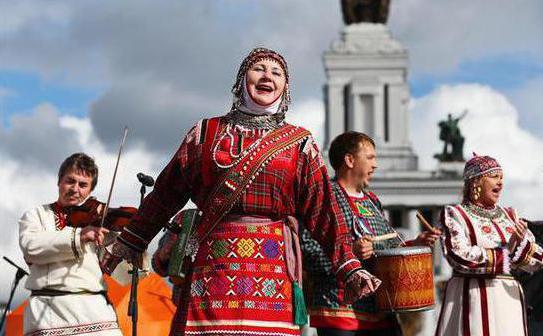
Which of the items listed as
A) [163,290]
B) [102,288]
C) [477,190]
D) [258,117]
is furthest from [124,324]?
[258,117]

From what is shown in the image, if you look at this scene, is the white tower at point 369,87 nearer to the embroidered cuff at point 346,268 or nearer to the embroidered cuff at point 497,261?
the embroidered cuff at point 497,261

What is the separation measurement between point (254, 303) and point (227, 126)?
738 mm

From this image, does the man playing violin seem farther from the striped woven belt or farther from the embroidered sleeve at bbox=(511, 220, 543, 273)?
the embroidered sleeve at bbox=(511, 220, 543, 273)

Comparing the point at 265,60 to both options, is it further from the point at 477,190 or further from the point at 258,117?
the point at 477,190

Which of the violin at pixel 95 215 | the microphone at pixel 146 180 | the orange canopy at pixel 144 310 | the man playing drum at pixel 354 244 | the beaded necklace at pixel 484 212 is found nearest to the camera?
the microphone at pixel 146 180

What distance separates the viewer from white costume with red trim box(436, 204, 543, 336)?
6.36m

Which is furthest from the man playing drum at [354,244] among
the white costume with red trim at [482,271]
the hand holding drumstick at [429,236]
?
the white costume with red trim at [482,271]

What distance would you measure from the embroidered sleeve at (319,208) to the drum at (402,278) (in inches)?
39.1

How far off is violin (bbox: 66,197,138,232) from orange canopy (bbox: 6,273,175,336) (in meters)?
1.55

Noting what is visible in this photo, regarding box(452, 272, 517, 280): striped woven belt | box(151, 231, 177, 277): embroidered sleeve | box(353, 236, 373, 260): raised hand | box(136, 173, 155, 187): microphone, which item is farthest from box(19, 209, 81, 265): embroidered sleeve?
box(452, 272, 517, 280): striped woven belt

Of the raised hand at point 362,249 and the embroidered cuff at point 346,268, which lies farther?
the raised hand at point 362,249

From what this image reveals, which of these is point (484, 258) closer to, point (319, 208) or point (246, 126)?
point (319, 208)

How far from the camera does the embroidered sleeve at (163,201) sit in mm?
5230

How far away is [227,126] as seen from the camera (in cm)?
521
